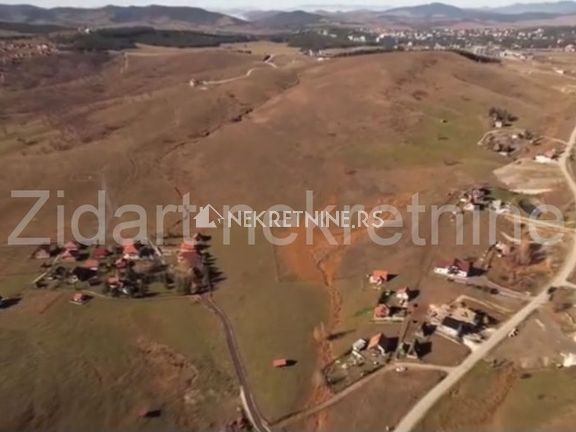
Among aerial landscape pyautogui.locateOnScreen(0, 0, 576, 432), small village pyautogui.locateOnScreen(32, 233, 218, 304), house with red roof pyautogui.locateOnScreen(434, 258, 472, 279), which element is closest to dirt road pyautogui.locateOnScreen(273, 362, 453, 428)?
aerial landscape pyautogui.locateOnScreen(0, 0, 576, 432)

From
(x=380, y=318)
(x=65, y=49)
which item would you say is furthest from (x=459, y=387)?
(x=65, y=49)

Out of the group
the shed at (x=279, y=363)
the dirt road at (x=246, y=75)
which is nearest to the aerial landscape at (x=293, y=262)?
the shed at (x=279, y=363)

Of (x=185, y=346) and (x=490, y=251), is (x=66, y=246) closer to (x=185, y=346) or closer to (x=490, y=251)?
(x=185, y=346)

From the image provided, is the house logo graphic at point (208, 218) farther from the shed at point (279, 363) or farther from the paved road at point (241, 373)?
the shed at point (279, 363)

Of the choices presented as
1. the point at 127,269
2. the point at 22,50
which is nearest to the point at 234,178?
the point at 127,269

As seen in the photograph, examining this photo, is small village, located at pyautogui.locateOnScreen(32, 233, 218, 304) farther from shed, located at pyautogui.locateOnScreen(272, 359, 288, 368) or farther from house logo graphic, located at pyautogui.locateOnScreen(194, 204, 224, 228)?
shed, located at pyautogui.locateOnScreen(272, 359, 288, 368)

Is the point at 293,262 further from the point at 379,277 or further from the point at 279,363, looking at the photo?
the point at 279,363
